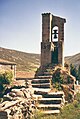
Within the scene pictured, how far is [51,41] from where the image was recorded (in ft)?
75.9

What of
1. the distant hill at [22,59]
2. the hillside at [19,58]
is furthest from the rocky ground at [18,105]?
the hillside at [19,58]

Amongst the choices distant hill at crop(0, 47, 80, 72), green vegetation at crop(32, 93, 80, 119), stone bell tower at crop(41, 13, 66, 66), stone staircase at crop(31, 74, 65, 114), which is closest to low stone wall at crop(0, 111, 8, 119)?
green vegetation at crop(32, 93, 80, 119)

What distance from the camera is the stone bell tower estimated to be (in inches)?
894

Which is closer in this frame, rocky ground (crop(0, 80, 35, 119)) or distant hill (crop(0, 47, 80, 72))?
rocky ground (crop(0, 80, 35, 119))

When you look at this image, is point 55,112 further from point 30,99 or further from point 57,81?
point 57,81

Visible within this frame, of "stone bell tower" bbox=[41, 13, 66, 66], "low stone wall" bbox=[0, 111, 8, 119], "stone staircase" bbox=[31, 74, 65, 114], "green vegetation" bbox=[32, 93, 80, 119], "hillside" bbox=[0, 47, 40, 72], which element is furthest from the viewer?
"hillside" bbox=[0, 47, 40, 72]

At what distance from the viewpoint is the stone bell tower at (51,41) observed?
22.7 metres

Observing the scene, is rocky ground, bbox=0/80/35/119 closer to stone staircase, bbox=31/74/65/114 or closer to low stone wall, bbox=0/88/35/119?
low stone wall, bbox=0/88/35/119

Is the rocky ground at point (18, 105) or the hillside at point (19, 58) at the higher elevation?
the hillside at point (19, 58)

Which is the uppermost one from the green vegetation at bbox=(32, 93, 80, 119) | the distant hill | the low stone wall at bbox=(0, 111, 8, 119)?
the distant hill

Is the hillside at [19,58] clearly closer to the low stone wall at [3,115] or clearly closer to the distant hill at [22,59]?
the distant hill at [22,59]

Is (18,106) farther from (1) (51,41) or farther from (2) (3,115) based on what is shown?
(1) (51,41)

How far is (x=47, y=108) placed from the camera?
46.0 ft

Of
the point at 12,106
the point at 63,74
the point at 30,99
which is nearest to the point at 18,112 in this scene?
the point at 12,106
